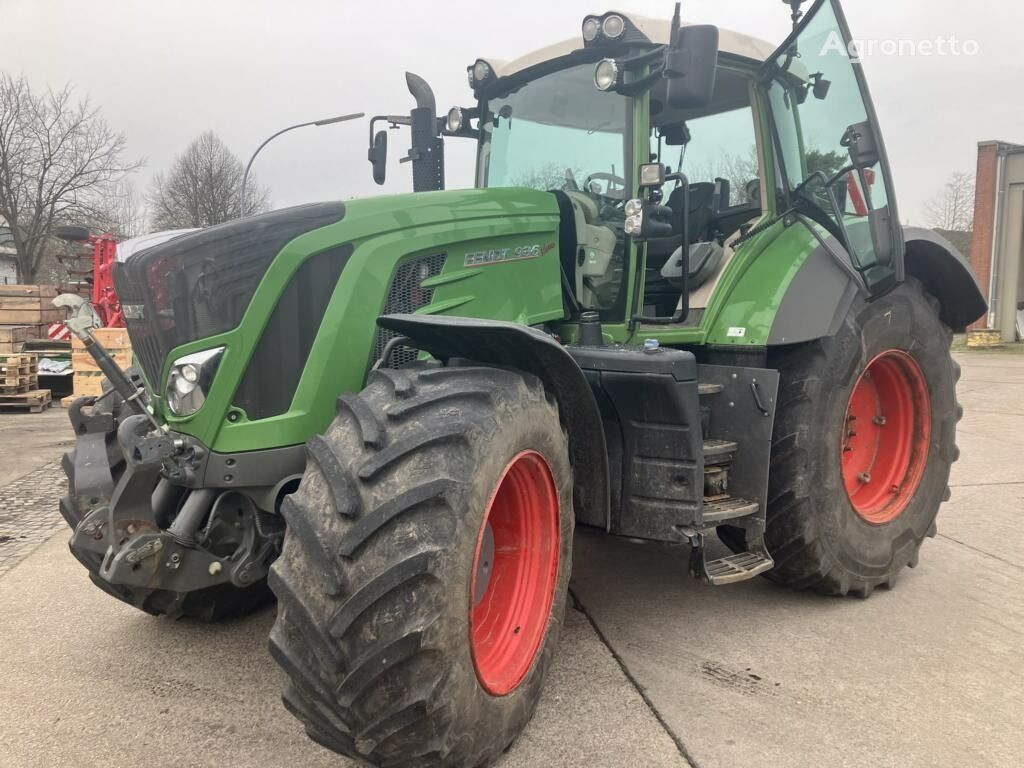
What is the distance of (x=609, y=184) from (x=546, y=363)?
1.27m

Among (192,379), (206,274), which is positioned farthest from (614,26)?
(192,379)

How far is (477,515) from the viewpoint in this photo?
2.22 m

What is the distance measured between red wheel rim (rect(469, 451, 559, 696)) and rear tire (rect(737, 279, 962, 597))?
131cm

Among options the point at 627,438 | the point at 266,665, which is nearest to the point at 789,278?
the point at 627,438

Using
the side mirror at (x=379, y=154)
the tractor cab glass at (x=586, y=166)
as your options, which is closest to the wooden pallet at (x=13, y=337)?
the side mirror at (x=379, y=154)

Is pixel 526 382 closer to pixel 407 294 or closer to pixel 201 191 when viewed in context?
pixel 407 294

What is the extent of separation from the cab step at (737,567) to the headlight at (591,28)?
2.24 meters

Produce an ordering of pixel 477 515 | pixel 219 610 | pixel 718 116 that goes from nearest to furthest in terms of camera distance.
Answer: pixel 477 515, pixel 219 610, pixel 718 116

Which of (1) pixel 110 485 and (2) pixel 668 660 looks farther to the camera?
(2) pixel 668 660

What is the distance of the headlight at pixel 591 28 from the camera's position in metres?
3.28

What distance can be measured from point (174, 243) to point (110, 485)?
2.88 feet

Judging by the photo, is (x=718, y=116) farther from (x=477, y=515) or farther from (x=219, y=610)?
(x=219, y=610)

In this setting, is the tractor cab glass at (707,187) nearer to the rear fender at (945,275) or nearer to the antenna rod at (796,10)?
the antenna rod at (796,10)

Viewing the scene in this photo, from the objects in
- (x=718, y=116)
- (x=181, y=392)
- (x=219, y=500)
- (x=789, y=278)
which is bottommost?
(x=219, y=500)
